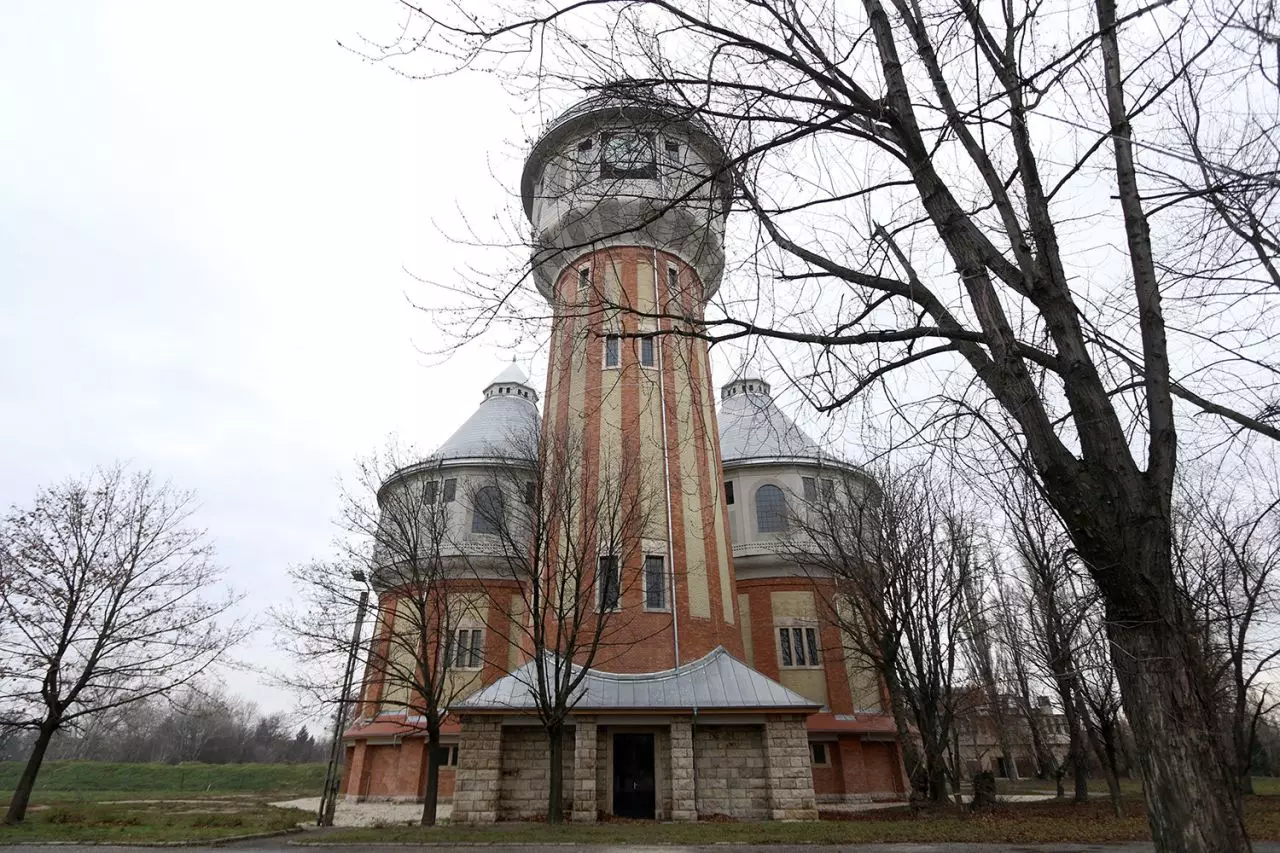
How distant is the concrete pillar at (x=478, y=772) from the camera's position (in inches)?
652

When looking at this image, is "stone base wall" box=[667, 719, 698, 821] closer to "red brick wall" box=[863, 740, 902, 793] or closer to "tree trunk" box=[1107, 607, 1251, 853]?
"red brick wall" box=[863, 740, 902, 793]

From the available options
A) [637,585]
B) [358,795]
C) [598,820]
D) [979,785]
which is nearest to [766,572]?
[637,585]

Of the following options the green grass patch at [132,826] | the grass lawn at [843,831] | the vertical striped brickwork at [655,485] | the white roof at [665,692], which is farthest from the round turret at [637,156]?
the green grass patch at [132,826]

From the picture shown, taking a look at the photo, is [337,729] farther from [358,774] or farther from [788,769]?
[788,769]

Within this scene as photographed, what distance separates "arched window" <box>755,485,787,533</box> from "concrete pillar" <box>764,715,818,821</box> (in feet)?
31.6

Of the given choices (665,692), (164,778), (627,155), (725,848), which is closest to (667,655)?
(665,692)

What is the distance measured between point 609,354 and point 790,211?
60.5 ft

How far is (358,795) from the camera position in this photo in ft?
82.3

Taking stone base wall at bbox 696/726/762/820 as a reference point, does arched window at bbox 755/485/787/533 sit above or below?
above

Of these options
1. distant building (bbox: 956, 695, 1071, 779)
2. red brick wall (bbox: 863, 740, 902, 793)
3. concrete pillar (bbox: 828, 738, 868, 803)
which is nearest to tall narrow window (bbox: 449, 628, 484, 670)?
concrete pillar (bbox: 828, 738, 868, 803)

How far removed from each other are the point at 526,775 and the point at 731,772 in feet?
16.4

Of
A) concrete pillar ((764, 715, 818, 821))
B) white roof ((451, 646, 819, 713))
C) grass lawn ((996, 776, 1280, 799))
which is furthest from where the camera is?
grass lawn ((996, 776, 1280, 799))

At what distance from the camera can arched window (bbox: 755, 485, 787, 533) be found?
88.1ft

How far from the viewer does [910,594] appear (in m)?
18.5
